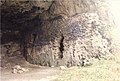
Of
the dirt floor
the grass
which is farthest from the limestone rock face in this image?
the grass

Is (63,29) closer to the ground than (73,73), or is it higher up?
higher up


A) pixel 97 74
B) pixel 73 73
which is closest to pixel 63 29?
Answer: pixel 73 73

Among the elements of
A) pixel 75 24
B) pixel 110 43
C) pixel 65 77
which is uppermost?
pixel 75 24

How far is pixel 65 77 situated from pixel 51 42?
11.1ft

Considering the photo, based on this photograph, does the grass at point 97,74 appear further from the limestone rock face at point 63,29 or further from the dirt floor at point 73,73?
the limestone rock face at point 63,29

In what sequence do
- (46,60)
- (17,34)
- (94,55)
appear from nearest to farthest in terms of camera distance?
(94,55)
(46,60)
(17,34)

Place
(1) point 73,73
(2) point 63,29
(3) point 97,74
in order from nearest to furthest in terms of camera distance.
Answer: (3) point 97,74, (1) point 73,73, (2) point 63,29

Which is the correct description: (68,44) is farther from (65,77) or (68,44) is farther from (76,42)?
(65,77)

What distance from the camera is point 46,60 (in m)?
11.0

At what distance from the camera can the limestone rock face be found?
10.5 metres

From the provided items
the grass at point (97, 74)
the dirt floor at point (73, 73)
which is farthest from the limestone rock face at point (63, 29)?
the grass at point (97, 74)

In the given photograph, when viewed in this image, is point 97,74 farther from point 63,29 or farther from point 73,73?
point 63,29

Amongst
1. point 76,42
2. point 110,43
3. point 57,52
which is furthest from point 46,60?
point 110,43

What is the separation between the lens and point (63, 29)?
11133mm
